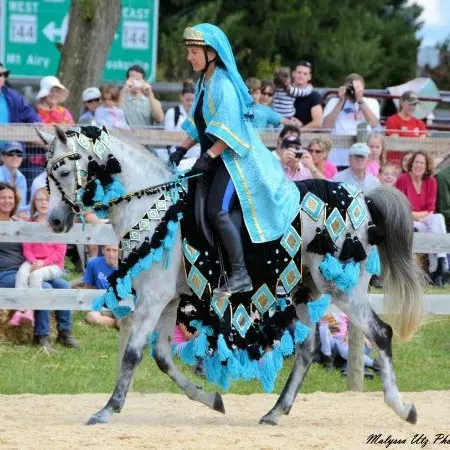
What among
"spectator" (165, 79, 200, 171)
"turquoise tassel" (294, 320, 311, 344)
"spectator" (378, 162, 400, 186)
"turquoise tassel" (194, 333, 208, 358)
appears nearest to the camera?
"turquoise tassel" (194, 333, 208, 358)

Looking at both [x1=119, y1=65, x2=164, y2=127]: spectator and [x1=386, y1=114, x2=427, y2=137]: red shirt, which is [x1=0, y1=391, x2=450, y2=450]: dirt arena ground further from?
[x1=119, y1=65, x2=164, y2=127]: spectator

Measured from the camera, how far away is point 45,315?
39.7ft

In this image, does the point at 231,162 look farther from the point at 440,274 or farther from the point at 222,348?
the point at 440,274

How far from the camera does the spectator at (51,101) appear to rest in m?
15.1

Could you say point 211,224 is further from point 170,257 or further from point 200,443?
point 200,443

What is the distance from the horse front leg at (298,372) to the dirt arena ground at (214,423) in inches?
4.7

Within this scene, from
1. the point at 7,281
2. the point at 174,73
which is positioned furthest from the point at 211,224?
the point at 174,73

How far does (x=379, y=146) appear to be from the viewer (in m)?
14.5

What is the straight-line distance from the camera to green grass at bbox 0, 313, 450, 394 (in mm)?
11211

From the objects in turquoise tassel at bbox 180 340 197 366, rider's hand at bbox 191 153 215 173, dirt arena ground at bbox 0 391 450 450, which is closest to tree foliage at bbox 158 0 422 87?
dirt arena ground at bbox 0 391 450 450

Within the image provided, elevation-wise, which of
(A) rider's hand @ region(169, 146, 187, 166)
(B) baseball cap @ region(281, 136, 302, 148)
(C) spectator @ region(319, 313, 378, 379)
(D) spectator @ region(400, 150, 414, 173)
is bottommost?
(C) spectator @ region(319, 313, 378, 379)

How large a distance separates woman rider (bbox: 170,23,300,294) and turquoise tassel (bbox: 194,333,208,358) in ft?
1.33

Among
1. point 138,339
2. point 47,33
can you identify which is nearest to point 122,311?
point 138,339

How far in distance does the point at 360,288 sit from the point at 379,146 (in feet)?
16.9
